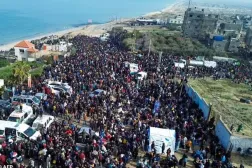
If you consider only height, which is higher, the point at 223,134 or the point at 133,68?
the point at 133,68

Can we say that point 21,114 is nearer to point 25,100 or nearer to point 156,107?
point 25,100

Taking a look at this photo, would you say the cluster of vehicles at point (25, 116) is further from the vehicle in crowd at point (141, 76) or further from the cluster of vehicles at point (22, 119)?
the vehicle in crowd at point (141, 76)

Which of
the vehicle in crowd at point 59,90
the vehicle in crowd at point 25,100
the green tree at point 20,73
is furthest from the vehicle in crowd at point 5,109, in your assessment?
the green tree at point 20,73

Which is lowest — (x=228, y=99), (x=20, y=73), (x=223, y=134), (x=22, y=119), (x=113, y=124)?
(x=228, y=99)

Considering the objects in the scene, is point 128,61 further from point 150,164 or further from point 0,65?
point 150,164

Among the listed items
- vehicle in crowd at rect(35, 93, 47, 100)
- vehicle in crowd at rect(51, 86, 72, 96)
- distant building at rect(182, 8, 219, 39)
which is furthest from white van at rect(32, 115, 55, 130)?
distant building at rect(182, 8, 219, 39)

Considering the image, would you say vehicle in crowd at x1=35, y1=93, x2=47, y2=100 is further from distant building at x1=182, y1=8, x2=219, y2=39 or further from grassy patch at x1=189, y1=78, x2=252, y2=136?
distant building at x1=182, y1=8, x2=219, y2=39

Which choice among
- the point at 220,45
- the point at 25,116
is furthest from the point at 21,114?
the point at 220,45
